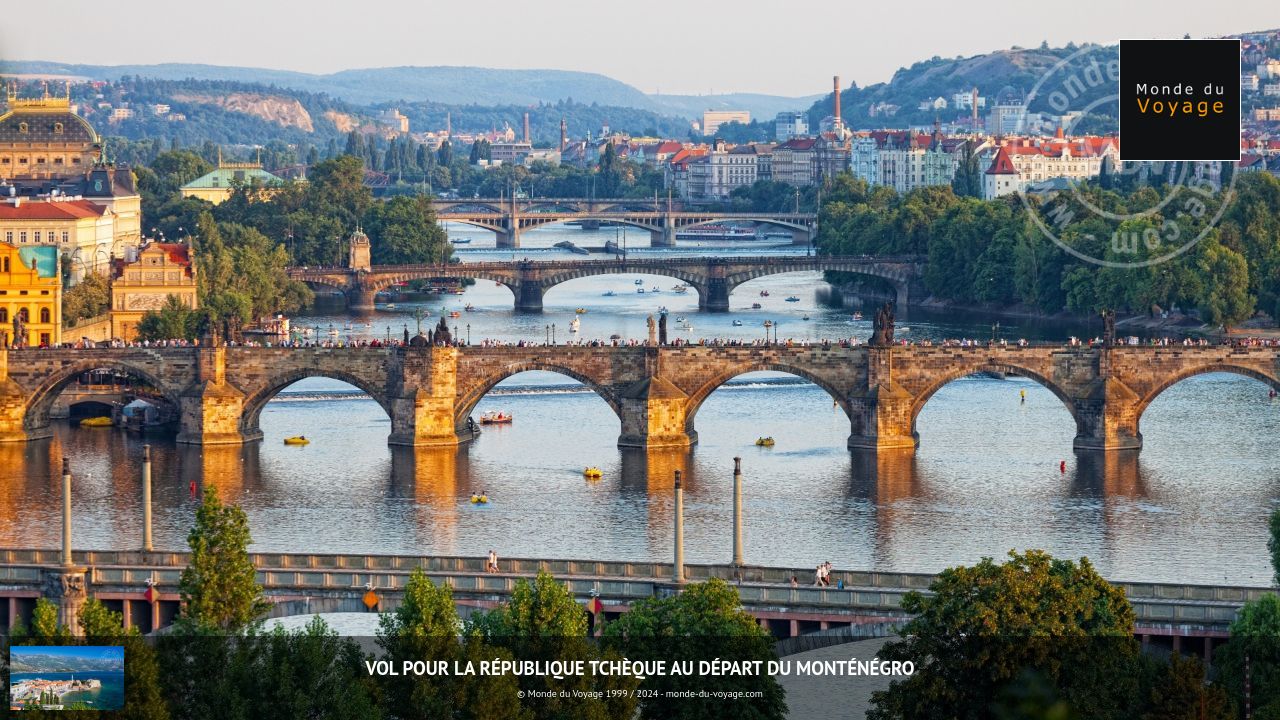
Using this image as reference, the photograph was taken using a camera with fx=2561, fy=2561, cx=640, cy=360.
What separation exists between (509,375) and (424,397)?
283 centimetres

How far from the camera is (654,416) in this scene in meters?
79.9

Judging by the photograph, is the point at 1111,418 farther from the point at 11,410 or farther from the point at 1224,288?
the point at 11,410

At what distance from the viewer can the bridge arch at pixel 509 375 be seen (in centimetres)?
8100

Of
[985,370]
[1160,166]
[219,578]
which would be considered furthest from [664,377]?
[1160,166]

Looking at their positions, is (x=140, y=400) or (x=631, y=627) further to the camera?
(x=140, y=400)

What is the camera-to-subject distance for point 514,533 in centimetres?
6625

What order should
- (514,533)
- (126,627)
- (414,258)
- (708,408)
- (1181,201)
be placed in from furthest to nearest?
(414,258), (1181,201), (708,408), (514,533), (126,627)

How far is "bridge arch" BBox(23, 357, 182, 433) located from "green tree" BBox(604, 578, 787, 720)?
131ft

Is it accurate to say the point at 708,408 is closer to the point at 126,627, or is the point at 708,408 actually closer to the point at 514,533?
the point at 514,533

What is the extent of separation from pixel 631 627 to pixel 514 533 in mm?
21877

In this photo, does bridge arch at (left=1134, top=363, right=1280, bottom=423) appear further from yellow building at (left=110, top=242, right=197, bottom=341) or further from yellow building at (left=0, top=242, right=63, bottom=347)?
yellow building at (left=110, top=242, right=197, bottom=341)

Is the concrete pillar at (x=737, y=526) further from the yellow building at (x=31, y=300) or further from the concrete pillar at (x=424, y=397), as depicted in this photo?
the yellow building at (x=31, y=300)

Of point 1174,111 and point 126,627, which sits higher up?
point 1174,111

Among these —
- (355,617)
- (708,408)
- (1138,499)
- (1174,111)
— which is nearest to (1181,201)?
(1174,111)
